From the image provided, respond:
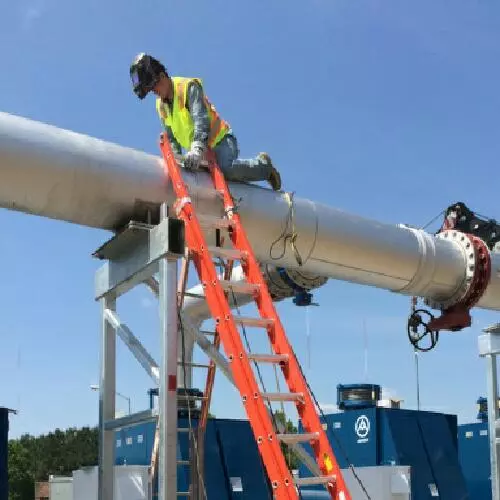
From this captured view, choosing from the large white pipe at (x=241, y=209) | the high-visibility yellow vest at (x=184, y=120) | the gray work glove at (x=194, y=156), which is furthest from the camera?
the high-visibility yellow vest at (x=184, y=120)

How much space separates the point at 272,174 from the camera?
8.03 m

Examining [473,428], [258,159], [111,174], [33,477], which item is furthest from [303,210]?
[33,477]

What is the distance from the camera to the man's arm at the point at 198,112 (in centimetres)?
749

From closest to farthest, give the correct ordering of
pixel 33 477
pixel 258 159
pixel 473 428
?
pixel 258 159 → pixel 473 428 → pixel 33 477

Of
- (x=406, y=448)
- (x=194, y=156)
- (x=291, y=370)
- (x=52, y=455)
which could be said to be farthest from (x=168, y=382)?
(x=52, y=455)

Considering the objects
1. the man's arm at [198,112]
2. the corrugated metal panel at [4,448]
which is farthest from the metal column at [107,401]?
the man's arm at [198,112]

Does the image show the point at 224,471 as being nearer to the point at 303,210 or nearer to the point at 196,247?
the point at 303,210

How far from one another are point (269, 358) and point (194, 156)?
2.01m

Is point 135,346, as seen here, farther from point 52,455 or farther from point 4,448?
point 52,455

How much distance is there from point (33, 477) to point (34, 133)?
41.8 meters

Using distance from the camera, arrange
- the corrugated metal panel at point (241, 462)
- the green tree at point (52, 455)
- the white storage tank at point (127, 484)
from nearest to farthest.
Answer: the white storage tank at point (127, 484)
the corrugated metal panel at point (241, 462)
the green tree at point (52, 455)

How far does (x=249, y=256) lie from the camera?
684 cm

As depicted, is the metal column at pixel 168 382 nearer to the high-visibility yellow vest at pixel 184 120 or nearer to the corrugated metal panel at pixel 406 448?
the high-visibility yellow vest at pixel 184 120

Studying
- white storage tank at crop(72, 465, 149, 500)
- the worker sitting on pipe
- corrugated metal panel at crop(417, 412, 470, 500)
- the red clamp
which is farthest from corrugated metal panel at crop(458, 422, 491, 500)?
the worker sitting on pipe
